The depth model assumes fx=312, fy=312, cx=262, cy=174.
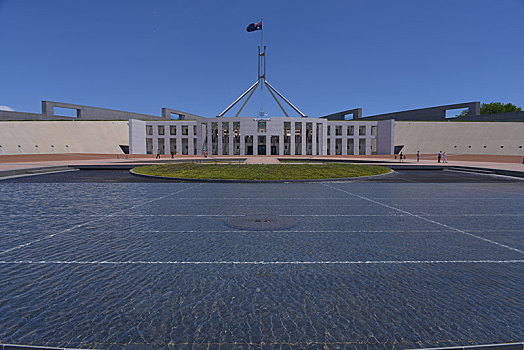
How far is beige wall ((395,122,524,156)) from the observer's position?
6306cm

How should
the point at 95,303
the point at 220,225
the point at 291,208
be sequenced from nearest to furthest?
the point at 95,303 < the point at 220,225 < the point at 291,208

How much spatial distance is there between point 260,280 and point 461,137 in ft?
248

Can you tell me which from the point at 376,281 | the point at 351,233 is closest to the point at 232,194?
the point at 351,233

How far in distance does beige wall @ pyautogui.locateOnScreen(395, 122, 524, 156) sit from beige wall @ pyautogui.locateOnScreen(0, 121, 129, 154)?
61.6 m

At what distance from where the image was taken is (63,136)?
62.3 metres

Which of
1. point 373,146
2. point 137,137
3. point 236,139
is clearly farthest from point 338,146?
point 137,137

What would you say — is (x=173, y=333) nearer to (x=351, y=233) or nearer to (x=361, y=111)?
(x=351, y=233)

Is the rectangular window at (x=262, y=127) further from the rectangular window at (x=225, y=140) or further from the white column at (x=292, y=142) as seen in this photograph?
the rectangular window at (x=225, y=140)

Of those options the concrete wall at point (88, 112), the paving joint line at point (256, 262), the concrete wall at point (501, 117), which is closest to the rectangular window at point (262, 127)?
the concrete wall at point (88, 112)

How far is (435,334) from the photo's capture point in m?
2.82

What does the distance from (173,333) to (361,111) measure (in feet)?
323

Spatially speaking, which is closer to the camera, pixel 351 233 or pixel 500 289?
pixel 500 289

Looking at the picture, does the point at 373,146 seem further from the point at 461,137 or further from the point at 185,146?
the point at 185,146

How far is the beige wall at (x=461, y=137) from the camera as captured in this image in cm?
6306
